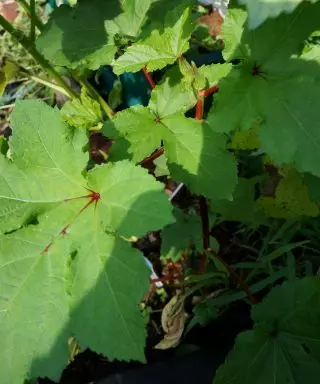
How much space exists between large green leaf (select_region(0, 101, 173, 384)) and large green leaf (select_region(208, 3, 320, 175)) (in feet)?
0.82

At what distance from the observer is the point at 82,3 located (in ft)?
4.74

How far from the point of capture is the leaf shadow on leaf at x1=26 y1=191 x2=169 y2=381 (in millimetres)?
952

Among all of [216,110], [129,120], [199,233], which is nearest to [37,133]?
[129,120]

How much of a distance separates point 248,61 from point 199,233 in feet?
2.25

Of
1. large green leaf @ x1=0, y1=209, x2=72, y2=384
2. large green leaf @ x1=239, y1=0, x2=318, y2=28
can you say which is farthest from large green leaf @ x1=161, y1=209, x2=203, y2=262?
large green leaf @ x1=239, y1=0, x2=318, y2=28

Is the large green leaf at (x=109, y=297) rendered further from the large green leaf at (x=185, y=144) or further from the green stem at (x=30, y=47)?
the green stem at (x=30, y=47)

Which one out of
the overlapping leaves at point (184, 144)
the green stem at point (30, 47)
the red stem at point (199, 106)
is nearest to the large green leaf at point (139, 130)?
the overlapping leaves at point (184, 144)

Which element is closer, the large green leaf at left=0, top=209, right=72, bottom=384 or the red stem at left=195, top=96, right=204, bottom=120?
the large green leaf at left=0, top=209, right=72, bottom=384

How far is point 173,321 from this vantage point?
157cm

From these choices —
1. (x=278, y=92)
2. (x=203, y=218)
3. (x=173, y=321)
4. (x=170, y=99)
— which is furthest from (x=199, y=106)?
(x=173, y=321)

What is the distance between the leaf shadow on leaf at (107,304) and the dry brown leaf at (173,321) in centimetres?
60

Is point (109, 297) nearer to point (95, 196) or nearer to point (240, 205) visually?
point (95, 196)

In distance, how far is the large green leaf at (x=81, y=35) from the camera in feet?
4.42

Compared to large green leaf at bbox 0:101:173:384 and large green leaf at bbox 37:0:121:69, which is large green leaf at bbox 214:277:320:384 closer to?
large green leaf at bbox 0:101:173:384
